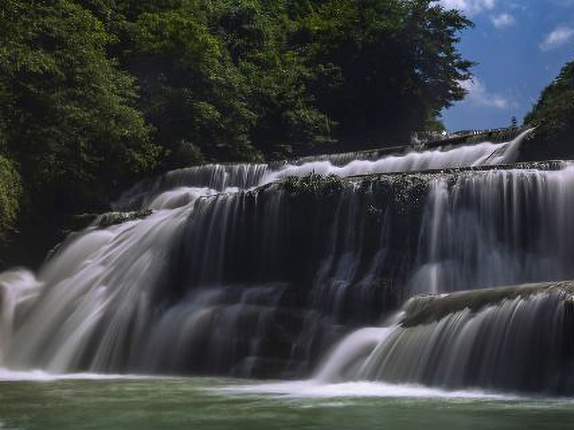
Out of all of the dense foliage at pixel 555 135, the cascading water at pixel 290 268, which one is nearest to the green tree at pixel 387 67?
the dense foliage at pixel 555 135

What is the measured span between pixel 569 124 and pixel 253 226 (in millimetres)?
7961

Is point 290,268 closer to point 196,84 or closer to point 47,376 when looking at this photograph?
point 47,376

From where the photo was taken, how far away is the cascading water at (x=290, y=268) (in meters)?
12.2

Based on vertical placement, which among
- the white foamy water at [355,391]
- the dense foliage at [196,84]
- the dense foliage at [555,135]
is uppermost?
the dense foliage at [196,84]

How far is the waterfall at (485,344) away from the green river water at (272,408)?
383 mm

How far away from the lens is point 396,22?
111 feet

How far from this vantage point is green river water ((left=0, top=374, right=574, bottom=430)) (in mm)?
5871

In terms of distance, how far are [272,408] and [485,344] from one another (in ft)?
8.96

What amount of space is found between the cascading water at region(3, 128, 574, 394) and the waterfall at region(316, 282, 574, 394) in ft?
6.99

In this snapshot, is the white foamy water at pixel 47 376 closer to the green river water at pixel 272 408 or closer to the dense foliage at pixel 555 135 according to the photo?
the green river water at pixel 272 408

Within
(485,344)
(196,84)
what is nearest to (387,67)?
(196,84)

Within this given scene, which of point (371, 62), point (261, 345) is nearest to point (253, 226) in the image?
point (261, 345)

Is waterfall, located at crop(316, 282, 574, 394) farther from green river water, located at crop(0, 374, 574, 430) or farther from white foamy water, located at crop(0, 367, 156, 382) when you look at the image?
white foamy water, located at crop(0, 367, 156, 382)

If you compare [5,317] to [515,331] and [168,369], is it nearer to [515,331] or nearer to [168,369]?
[168,369]
